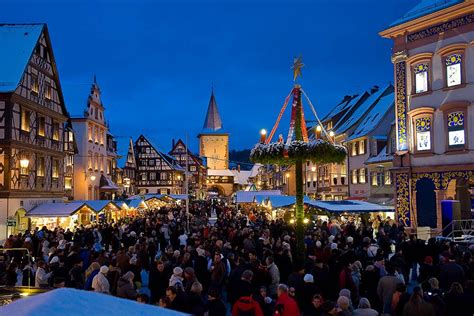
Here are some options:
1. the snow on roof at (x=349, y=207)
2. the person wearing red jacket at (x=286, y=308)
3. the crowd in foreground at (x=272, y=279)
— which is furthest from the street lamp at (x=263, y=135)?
the snow on roof at (x=349, y=207)

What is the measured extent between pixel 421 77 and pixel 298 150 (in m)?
17.1

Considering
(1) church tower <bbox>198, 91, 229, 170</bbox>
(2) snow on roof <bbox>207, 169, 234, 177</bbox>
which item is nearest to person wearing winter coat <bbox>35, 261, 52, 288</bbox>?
(2) snow on roof <bbox>207, 169, 234, 177</bbox>

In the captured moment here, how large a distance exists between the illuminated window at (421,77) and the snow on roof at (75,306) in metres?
27.8

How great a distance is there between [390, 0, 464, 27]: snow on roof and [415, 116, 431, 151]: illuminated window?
222 inches

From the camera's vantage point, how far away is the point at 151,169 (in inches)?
3371

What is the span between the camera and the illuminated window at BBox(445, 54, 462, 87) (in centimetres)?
2716

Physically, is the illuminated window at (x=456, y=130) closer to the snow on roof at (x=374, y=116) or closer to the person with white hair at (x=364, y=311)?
the snow on roof at (x=374, y=116)

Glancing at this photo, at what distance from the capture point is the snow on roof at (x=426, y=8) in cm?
2709

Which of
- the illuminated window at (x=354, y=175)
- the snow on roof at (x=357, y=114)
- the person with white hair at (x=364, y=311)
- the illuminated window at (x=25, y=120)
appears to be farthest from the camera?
the snow on roof at (x=357, y=114)

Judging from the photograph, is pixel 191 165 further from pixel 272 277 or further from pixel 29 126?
pixel 272 277

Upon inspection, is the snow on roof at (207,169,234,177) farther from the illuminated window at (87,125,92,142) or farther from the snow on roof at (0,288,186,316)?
the snow on roof at (0,288,186,316)

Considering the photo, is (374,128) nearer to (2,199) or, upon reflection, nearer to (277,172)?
(2,199)

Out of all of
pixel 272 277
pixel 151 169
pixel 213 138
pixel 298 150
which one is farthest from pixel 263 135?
pixel 213 138

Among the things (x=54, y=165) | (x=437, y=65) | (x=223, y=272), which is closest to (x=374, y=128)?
(x=437, y=65)
